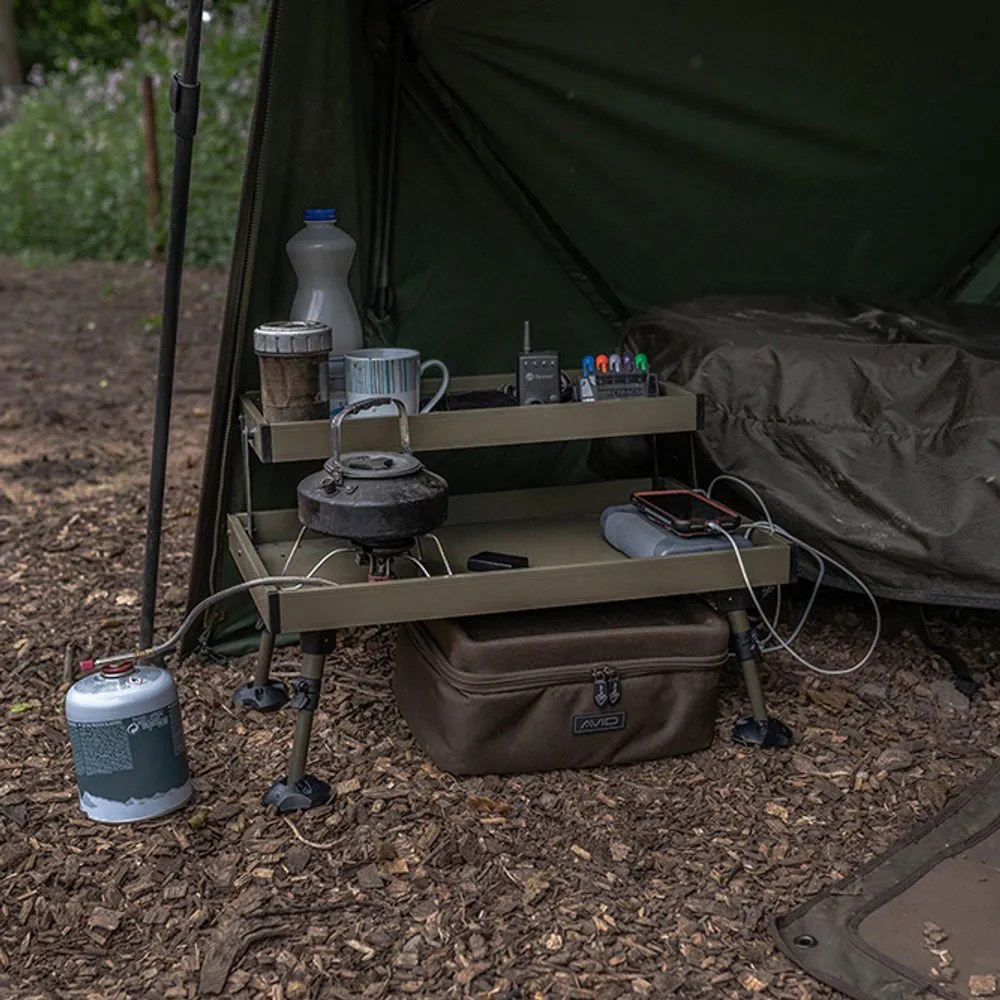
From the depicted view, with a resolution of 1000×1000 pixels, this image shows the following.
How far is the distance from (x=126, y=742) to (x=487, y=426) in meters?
1.09

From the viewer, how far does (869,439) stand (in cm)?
357

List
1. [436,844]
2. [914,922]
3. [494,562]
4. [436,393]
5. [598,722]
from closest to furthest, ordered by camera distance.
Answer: [914,922] → [436,844] → [598,722] → [494,562] → [436,393]

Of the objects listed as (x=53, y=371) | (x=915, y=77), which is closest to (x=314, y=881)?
(x=915, y=77)

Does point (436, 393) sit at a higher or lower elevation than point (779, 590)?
higher

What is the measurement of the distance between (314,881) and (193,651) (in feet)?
4.00

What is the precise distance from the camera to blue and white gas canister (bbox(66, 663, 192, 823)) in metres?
3.00

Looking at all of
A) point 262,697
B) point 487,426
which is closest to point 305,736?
point 262,697

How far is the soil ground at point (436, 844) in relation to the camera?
264cm

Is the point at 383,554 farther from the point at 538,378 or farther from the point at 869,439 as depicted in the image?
the point at 869,439

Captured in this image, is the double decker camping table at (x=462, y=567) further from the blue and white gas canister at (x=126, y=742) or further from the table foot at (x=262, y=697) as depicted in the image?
the blue and white gas canister at (x=126, y=742)

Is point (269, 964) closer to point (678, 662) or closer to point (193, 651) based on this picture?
point (678, 662)

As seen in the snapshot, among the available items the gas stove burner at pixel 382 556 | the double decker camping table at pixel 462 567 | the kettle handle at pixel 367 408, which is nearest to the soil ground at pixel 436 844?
the double decker camping table at pixel 462 567

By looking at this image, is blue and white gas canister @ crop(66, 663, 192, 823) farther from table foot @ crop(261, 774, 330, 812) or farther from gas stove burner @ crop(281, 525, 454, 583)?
gas stove burner @ crop(281, 525, 454, 583)

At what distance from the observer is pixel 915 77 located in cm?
413
